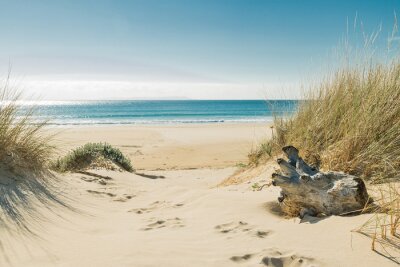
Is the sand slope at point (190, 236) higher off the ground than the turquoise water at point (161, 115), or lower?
higher

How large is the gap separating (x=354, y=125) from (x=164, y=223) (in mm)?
2738

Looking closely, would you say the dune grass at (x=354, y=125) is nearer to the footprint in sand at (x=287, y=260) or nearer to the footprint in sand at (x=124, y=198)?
the footprint in sand at (x=287, y=260)

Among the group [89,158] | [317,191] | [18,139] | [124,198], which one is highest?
[18,139]

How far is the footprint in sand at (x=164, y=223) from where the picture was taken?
379cm

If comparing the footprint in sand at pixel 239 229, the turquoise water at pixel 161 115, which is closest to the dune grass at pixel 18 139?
the turquoise water at pixel 161 115

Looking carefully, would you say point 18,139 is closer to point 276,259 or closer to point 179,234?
point 179,234

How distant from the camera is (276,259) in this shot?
2.65 meters

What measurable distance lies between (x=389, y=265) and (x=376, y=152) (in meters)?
2.24

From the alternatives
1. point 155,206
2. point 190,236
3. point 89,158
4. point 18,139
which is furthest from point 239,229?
point 89,158

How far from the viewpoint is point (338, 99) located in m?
5.73

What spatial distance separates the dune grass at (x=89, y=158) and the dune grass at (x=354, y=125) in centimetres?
361

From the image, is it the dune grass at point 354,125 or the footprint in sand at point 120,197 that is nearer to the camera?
the dune grass at point 354,125

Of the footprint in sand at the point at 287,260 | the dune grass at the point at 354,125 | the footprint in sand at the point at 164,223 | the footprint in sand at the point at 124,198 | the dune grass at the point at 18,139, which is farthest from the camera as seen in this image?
the footprint in sand at the point at 124,198

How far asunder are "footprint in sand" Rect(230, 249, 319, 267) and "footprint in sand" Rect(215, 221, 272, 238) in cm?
42
